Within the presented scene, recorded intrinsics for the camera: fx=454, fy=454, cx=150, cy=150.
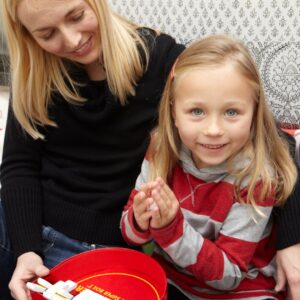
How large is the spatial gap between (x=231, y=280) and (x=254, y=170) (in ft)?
0.70

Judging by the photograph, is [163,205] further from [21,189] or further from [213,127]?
[21,189]

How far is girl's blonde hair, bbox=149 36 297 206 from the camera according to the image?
0.85m

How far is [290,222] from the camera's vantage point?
0.90 m

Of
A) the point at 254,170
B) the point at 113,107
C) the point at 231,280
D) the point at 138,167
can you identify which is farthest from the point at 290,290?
the point at 113,107

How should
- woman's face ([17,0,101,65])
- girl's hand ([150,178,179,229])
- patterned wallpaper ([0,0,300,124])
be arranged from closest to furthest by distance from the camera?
girl's hand ([150,178,179,229]) < woman's face ([17,0,101,65]) < patterned wallpaper ([0,0,300,124])

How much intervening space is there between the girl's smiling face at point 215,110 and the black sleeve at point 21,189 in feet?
1.53

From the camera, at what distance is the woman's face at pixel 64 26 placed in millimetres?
933

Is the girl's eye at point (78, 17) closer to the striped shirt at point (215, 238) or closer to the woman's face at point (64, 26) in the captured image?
the woman's face at point (64, 26)

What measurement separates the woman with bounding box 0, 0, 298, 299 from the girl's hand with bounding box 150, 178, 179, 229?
301 millimetres

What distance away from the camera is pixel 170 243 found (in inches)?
33.3

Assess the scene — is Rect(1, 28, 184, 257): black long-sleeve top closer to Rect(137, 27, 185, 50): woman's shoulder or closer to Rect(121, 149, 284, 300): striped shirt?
Rect(137, 27, 185, 50): woman's shoulder

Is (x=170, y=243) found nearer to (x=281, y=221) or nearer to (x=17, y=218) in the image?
(x=281, y=221)

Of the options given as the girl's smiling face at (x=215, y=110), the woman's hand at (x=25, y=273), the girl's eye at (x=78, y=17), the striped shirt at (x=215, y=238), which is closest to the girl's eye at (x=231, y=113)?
the girl's smiling face at (x=215, y=110)

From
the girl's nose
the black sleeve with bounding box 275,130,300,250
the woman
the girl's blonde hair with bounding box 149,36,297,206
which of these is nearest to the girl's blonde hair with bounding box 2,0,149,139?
the woman
